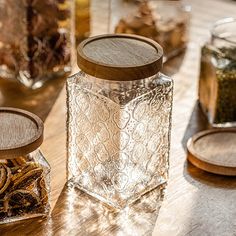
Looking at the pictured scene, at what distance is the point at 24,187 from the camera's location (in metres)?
1.02

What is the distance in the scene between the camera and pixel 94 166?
1103mm

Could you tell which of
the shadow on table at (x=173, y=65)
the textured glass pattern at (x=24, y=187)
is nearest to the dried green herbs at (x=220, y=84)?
the shadow on table at (x=173, y=65)

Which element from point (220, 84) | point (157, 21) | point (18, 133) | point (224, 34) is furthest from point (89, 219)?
point (157, 21)

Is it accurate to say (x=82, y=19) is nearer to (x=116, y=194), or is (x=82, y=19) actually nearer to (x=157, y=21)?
(x=157, y=21)

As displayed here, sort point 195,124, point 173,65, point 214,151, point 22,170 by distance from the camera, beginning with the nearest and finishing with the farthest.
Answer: point 22,170
point 214,151
point 195,124
point 173,65

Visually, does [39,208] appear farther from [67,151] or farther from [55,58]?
[55,58]

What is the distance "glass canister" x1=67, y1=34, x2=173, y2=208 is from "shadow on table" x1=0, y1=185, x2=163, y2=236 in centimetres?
1

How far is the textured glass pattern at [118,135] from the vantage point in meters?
1.05

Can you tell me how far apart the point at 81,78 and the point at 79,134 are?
0.28 feet

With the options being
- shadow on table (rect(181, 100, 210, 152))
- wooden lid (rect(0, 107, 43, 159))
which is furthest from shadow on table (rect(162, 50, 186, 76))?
wooden lid (rect(0, 107, 43, 159))

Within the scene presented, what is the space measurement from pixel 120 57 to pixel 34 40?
38 centimetres

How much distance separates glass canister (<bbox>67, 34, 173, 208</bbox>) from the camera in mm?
1034

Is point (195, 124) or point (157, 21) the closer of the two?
point (195, 124)

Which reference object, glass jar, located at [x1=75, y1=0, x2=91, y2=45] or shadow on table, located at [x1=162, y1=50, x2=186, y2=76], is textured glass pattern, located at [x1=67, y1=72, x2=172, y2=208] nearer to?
shadow on table, located at [x1=162, y1=50, x2=186, y2=76]
